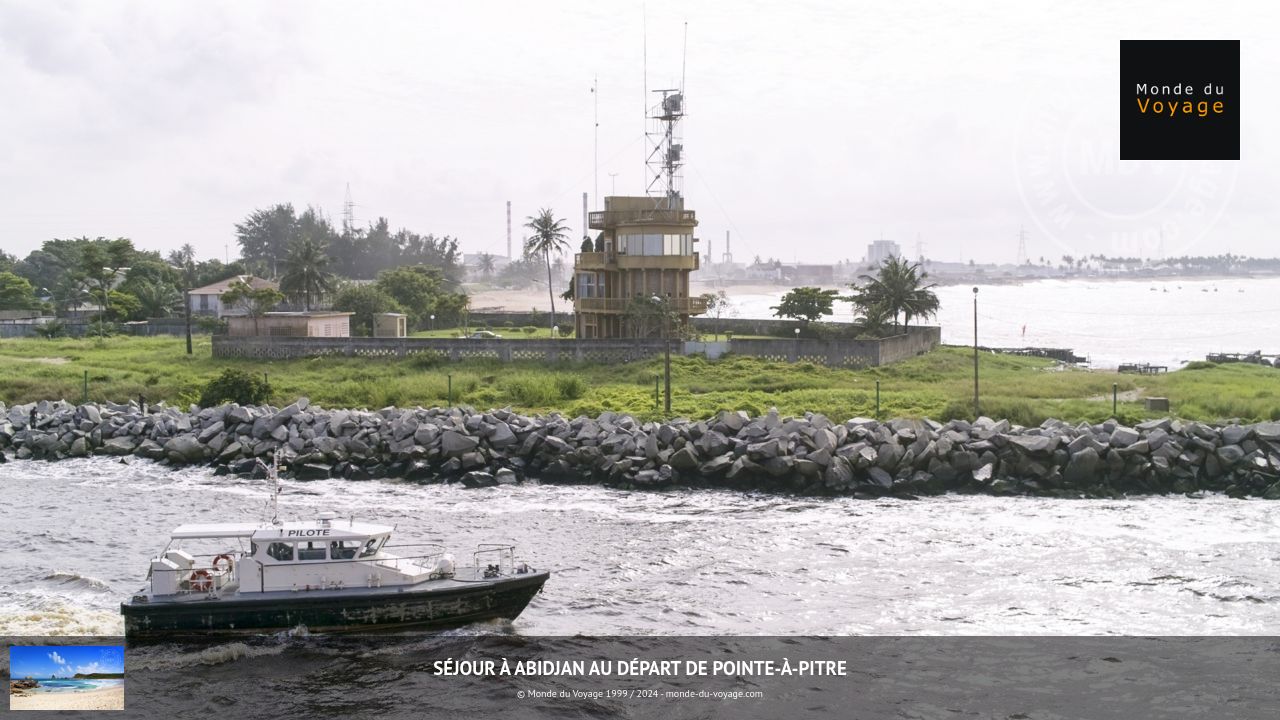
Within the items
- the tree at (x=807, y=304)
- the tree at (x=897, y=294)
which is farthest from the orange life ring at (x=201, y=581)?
the tree at (x=807, y=304)

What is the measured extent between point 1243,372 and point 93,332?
86271mm

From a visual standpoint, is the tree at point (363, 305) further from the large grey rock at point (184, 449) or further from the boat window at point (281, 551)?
the boat window at point (281, 551)

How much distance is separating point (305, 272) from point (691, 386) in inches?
2127

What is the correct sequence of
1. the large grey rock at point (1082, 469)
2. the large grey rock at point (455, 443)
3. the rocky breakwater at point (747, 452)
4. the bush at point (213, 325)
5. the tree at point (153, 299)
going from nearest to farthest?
1. the large grey rock at point (1082, 469)
2. the rocky breakwater at point (747, 452)
3. the large grey rock at point (455, 443)
4. the bush at point (213, 325)
5. the tree at point (153, 299)

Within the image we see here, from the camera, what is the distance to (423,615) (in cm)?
2838

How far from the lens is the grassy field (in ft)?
178

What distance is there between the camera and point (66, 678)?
85.6 ft

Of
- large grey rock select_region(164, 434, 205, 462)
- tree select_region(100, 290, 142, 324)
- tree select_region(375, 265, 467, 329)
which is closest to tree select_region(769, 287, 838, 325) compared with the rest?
tree select_region(375, 265, 467, 329)

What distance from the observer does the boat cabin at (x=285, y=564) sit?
28281 mm

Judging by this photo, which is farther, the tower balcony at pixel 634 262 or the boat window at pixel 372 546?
the tower balcony at pixel 634 262

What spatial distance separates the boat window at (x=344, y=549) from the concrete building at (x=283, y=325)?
53388 millimetres

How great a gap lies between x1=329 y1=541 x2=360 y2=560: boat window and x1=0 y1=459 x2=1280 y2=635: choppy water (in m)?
4.38

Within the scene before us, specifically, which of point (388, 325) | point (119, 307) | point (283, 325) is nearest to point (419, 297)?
point (388, 325)

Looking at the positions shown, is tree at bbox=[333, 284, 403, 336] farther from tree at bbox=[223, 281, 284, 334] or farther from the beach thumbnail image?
the beach thumbnail image
